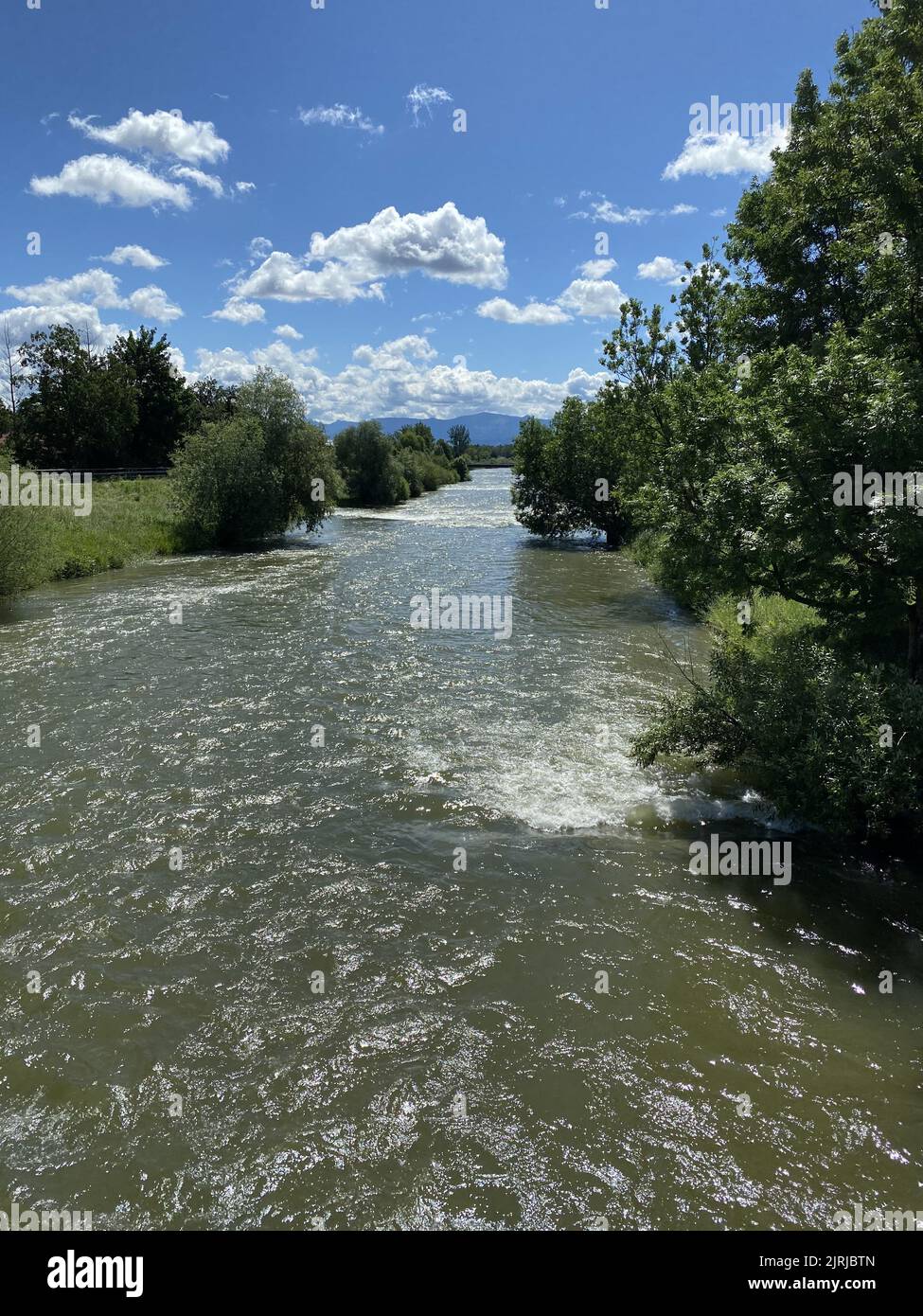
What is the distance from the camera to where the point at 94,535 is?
3559 centimetres

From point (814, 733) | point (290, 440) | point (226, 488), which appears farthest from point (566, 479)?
point (814, 733)

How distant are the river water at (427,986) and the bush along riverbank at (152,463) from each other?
18716 millimetres

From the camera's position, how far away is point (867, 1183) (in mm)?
5289

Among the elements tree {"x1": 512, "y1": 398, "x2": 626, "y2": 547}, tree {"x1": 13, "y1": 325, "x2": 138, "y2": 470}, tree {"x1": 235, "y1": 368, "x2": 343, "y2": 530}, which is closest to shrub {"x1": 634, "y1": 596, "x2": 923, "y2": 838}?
tree {"x1": 512, "y1": 398, "x2": 626, "y2": 547}

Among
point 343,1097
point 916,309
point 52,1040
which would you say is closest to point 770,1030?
point 343,1097

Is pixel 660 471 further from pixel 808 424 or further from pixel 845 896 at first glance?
pixel 845 896

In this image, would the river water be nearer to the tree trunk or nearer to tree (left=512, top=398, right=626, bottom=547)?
the tree trunk

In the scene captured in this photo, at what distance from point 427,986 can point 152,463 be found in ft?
261

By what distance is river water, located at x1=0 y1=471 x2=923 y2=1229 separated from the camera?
214 inches

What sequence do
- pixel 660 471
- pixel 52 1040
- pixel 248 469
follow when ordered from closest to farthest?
pixel 52 1040 → pixel 660 471 → pixel 248 469

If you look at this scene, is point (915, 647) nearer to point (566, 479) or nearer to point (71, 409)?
point (566, 479)

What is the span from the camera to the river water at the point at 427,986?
5434 mm

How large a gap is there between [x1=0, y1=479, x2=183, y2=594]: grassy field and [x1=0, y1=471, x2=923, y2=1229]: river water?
43.2 ft

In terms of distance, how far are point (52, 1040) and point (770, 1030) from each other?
6.99 m
